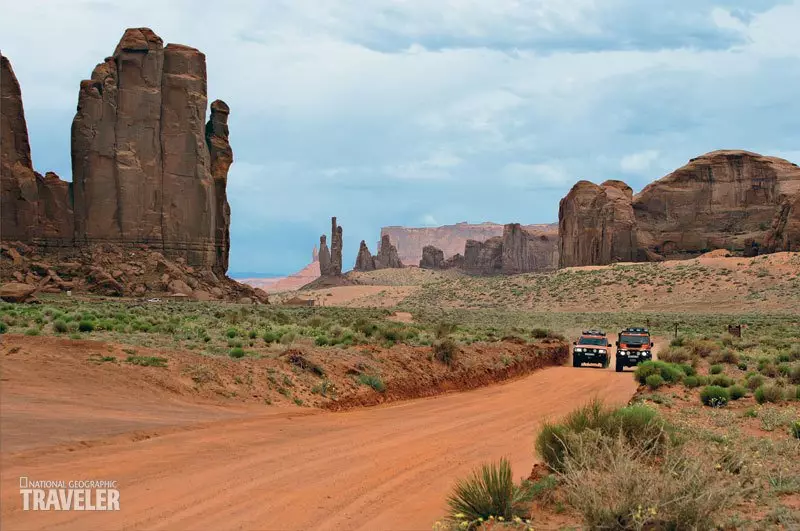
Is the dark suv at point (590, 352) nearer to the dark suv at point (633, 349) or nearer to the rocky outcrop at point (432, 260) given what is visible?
the dark suv at point (633, 349)

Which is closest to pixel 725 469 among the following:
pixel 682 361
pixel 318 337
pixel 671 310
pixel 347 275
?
pixel 318 337

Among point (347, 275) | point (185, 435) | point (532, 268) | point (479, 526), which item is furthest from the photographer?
point (532, 268)

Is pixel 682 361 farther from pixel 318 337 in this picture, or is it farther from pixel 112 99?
pixel 112 99

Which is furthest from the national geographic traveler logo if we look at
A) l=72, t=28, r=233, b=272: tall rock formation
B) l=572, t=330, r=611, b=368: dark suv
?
l=72, t=28, r=233, b=272: tall rock formation

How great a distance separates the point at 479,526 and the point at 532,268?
171m

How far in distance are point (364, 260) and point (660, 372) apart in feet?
542

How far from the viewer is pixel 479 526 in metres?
8.19

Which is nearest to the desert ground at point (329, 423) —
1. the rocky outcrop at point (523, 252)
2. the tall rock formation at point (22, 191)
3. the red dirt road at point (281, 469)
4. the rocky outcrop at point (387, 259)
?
the red dirt road at point (281, 469)

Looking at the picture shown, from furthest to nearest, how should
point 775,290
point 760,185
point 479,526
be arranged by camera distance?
1. point 760,185
2. point 775,290
3. point 479,526

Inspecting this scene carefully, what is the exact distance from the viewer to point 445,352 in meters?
26.1

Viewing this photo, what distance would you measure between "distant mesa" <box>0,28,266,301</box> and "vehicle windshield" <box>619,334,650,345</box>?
126 ft

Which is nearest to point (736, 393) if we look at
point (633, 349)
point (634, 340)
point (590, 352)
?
point (633, 349)

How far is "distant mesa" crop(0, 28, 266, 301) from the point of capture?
6390 cm

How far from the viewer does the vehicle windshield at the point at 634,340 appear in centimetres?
3416
